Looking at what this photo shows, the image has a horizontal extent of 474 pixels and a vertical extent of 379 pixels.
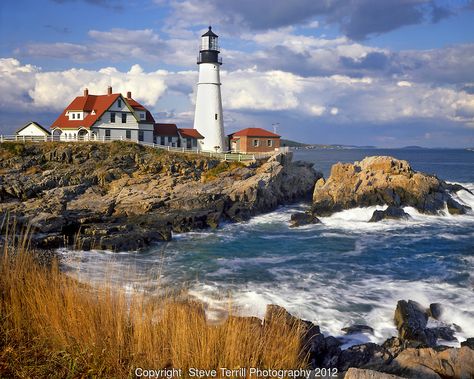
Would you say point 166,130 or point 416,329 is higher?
point 166,130

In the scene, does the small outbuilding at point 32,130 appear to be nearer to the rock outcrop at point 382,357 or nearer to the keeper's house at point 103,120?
the keeper's house at point 103,120

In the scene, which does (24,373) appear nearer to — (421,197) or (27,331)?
(27,331)

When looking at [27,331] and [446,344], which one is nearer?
[27,331]

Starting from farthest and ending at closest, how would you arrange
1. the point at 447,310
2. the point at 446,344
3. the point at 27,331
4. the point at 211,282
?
the point at 211,282 → the point at 447,310 → the point at 446,344 → the point at 27,331

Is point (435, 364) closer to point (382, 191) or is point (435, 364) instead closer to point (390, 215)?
point (390, 215)

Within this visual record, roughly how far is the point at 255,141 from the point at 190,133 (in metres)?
6.85

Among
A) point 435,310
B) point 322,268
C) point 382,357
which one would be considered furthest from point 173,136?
point 382,357

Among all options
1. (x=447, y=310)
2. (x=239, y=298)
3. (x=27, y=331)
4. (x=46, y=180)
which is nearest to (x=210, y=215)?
(x=46, y=180)

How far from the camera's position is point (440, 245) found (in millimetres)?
24656

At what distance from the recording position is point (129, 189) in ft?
108

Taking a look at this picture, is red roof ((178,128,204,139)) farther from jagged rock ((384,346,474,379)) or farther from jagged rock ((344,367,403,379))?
jagged rock ((344,367,403,379))

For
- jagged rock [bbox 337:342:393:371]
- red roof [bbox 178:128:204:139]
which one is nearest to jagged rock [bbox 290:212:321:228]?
red roof [bbox 178:128:204:139]

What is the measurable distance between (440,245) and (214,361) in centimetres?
2296

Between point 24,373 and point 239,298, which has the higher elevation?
point 24,373
